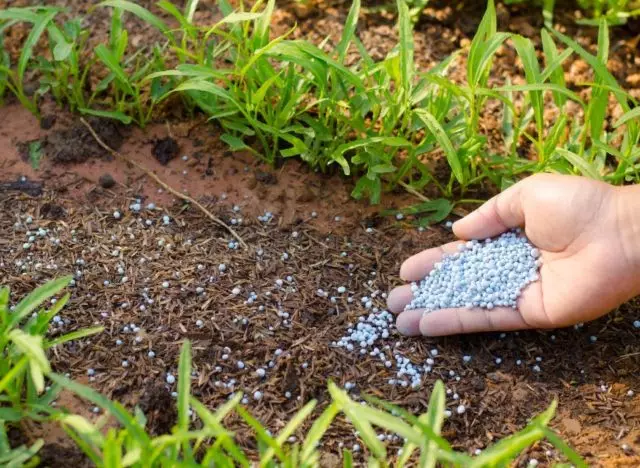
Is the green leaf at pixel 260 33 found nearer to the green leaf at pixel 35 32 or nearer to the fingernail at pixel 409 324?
the green leaf at pixel 35 32

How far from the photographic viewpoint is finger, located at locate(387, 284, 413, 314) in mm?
2307

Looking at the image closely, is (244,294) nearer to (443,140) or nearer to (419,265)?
(419,265)

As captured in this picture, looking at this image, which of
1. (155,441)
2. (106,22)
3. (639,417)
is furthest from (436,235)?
(106,22)

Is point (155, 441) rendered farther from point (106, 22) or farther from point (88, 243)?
point (106, 22)

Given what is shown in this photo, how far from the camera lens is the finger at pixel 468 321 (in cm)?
221

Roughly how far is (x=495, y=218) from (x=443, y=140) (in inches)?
10.9

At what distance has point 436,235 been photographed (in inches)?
101

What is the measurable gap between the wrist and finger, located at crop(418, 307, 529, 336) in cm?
32

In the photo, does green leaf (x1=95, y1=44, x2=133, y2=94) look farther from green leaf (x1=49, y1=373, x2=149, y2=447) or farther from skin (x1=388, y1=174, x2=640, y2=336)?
green leaf (x1=49, y1=373, x2=149, y2=447)

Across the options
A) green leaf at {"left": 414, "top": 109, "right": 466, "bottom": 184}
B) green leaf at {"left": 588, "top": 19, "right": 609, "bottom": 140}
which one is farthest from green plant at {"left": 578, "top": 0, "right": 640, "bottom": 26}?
green leaf at {"left": 414, "top": 109, "right": 466, "bottom": 184}

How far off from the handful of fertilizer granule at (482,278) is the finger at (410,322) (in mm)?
25

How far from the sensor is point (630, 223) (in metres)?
2.13

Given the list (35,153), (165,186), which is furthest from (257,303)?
(35,153)

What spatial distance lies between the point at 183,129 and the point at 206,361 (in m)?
0.96
